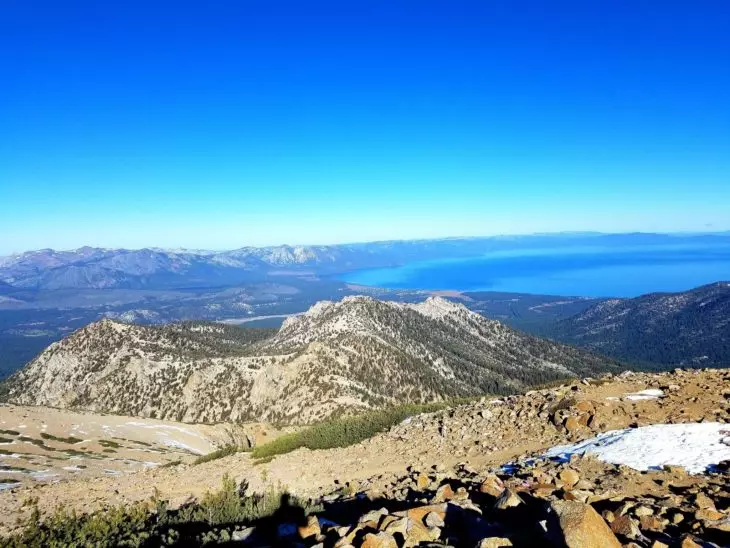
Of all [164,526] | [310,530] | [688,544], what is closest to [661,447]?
[688,544]

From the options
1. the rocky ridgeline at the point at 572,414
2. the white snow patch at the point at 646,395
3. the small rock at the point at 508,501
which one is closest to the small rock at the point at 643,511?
the small rock at the point at 508,501

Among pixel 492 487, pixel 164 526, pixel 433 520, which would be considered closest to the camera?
pixel 433 520

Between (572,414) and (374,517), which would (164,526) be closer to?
(374,517)

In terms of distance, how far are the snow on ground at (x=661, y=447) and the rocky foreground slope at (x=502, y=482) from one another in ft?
0.27

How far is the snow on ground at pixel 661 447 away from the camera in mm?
11484

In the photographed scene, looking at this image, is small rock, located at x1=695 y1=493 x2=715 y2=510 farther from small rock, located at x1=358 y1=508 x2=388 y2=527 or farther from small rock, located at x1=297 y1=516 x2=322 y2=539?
small rock, located at x1=297 y1=516 x2=322 y2=539

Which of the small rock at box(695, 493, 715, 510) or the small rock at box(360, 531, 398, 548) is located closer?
the small rock at box(360, 531, 398, 548)

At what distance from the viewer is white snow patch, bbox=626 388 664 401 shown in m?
17.2

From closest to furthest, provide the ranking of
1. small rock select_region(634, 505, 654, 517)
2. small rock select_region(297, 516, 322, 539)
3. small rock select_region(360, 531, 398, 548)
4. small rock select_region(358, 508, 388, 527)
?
small rock select_region(360, 531, 398, 548), small rock select_region(634, 505, 654, 517), small rock select_region(358, 508, 388, 527), small rock select_region(297, 516, 322, 539)

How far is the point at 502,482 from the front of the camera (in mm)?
10789

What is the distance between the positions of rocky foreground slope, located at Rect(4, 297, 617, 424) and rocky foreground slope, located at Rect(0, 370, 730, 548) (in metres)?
53.8

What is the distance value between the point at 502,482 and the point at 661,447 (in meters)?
5.50

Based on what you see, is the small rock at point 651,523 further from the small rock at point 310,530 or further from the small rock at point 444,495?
the small rock at point 310,530

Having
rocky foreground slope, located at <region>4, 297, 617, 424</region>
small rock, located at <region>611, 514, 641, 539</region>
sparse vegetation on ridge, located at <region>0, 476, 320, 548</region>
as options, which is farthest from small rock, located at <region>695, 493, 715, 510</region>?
rocky foreground slope, located at <region>4, 297, 617, 424</region>
